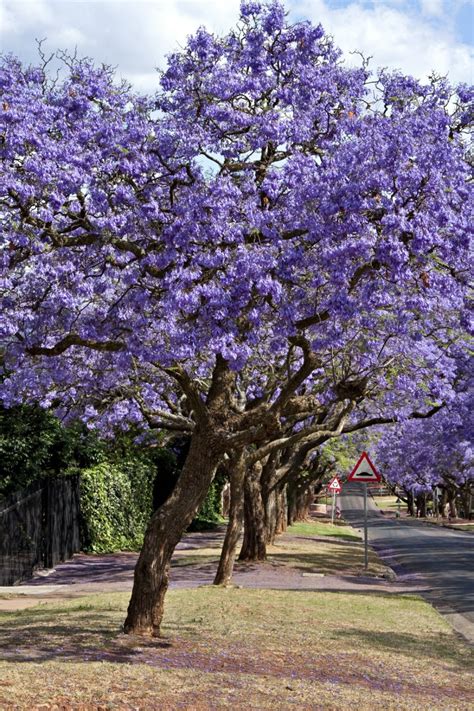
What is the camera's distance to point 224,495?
6369 cm

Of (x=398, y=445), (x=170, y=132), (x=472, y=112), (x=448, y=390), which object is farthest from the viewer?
(x=398, y=445)

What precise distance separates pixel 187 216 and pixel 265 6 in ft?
11.8

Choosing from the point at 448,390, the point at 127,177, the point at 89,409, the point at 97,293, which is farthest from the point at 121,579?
the point at 127,177

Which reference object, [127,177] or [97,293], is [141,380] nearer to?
[97,293]

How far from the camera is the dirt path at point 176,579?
19.9 meters

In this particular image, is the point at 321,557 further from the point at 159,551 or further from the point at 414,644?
the point at 159,551

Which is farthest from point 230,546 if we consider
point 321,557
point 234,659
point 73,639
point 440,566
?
point 440,566

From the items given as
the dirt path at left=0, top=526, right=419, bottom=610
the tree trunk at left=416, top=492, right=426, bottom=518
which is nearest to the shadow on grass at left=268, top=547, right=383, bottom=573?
the dirt path at left=0, top=526, right=419, bottom=610

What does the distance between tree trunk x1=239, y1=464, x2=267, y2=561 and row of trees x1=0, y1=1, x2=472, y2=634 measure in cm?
1155

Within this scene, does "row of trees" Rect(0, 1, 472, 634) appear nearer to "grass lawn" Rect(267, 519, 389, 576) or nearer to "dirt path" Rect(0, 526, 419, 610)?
"dirt path" Rect(0, 526, 419, 610)

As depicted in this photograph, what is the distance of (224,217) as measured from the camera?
451 inches

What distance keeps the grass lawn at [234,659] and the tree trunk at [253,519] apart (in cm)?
876

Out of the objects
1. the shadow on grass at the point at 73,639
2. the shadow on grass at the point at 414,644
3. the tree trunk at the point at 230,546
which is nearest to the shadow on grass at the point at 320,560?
the tree trunk at the point at 230,546

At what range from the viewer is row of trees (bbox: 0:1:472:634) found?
36.6ft
